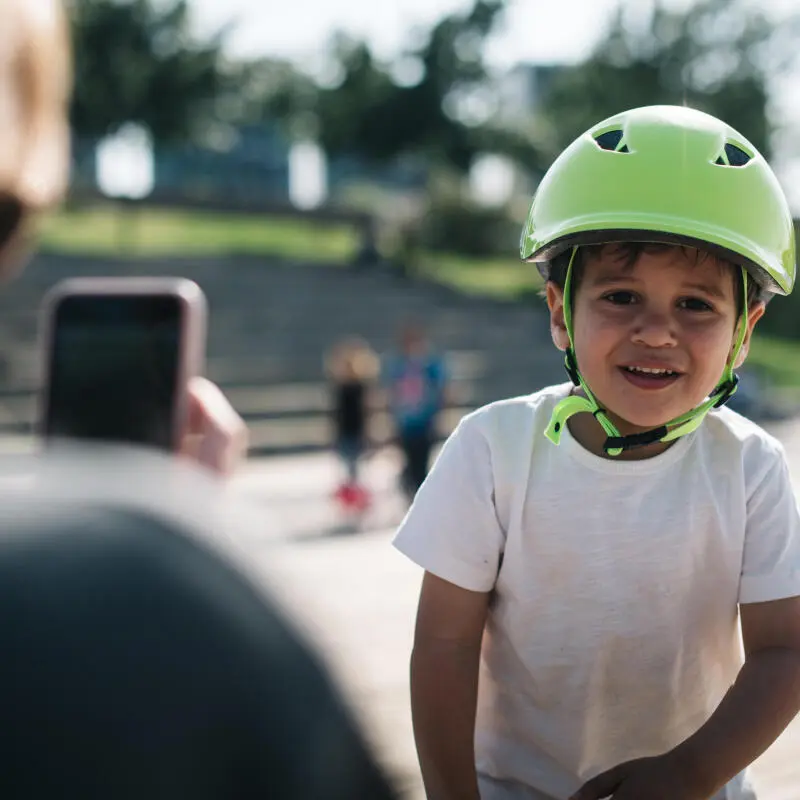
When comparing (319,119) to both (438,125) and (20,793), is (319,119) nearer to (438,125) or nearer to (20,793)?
(438,125)

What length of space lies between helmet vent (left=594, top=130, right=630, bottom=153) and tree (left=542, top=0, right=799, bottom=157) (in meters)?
32.8

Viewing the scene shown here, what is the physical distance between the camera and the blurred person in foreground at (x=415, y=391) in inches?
416

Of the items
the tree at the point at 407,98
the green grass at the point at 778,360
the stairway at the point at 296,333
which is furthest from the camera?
the tree at the point at 407,98

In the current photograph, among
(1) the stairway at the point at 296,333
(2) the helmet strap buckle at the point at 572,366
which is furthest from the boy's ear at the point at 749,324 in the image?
(1) the stairway at the point at 296,333

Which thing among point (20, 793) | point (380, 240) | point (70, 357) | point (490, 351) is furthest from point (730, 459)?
point (380, 240)

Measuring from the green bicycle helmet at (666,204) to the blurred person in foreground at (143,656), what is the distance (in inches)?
48.1

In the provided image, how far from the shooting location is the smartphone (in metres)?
3.06

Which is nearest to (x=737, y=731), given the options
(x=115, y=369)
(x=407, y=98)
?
(x=115, y=369)

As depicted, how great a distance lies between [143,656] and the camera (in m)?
0.64

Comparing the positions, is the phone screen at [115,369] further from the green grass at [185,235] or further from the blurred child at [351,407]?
the green grass at [185,235]

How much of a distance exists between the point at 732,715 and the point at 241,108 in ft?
119

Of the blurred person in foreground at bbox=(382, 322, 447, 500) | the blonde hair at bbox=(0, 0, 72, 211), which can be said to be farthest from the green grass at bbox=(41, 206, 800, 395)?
the blonde hair at bbox=(0, 0, 72, 211)

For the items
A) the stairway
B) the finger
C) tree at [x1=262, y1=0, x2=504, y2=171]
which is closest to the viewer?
the finger

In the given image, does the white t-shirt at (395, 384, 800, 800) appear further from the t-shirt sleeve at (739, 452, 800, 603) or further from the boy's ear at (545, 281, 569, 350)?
the boy's ear at (545, 281, 569, 350)
